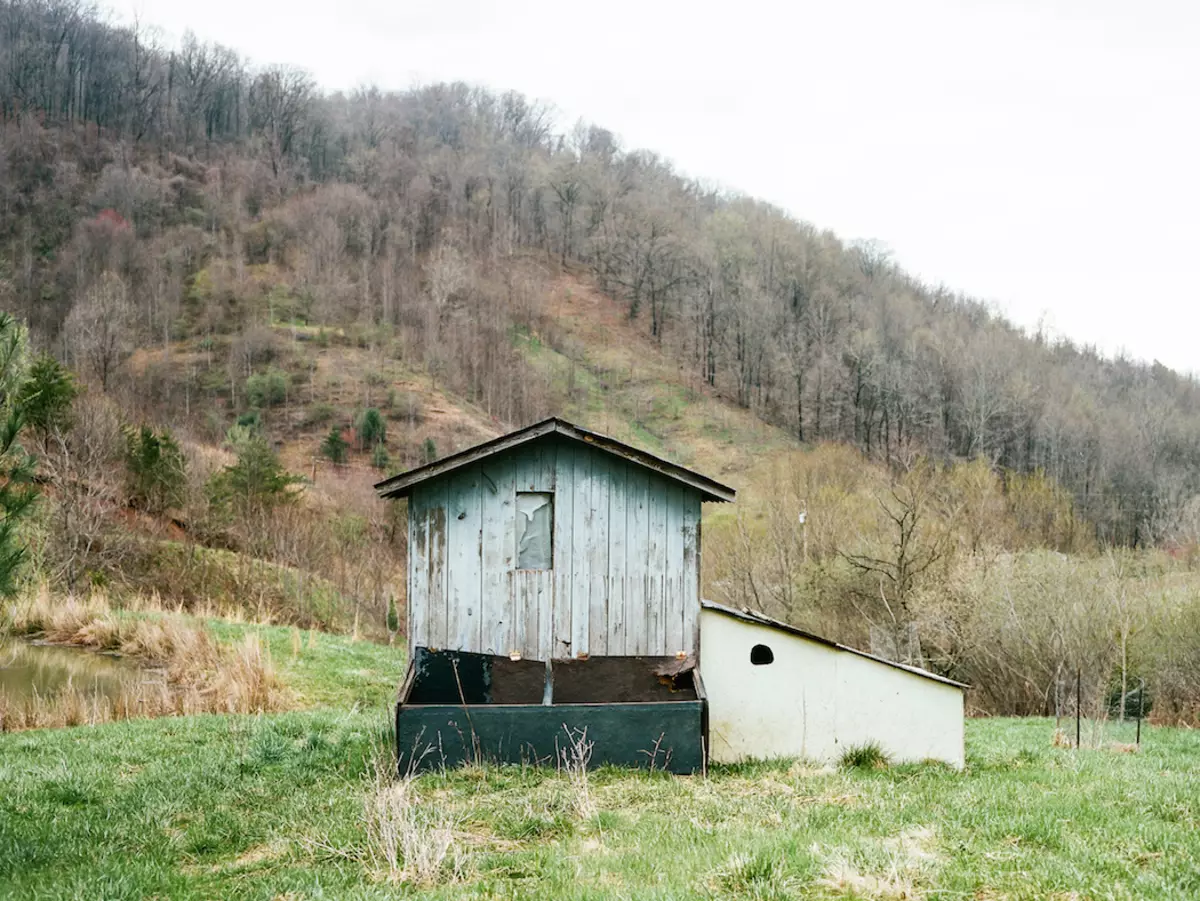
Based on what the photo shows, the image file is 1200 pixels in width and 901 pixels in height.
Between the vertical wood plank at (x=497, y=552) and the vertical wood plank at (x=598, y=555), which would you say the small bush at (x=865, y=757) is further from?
the vertical wood plank at (x=497, y=552)

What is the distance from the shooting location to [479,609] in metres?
12.1

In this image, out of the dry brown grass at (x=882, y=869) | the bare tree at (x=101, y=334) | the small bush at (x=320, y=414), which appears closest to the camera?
the dry brown grass at (x=882, y=869)

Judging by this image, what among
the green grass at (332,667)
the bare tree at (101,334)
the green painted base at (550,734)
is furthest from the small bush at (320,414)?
the green painted base at (550,734)

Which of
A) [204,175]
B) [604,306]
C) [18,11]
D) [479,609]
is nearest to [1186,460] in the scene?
[604,306]

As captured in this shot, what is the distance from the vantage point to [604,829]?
24.8 ft

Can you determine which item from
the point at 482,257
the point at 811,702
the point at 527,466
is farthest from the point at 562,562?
the point at 482,257

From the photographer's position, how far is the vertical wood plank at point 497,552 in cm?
1206

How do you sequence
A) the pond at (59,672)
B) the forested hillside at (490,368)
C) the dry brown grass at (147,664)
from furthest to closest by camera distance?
the forested hillside at (490,368), the pond at (59,672), the dry brown grass at (147,664)

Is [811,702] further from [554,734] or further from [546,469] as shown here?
[546,469]

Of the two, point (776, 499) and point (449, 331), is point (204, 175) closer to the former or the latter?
point (449, 331)

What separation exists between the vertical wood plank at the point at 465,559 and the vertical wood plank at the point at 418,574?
282 mm

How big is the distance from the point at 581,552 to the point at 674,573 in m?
1.21

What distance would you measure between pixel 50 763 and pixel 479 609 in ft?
16.3

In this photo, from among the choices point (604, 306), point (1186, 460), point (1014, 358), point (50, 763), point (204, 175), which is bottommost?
point (50, 763)
